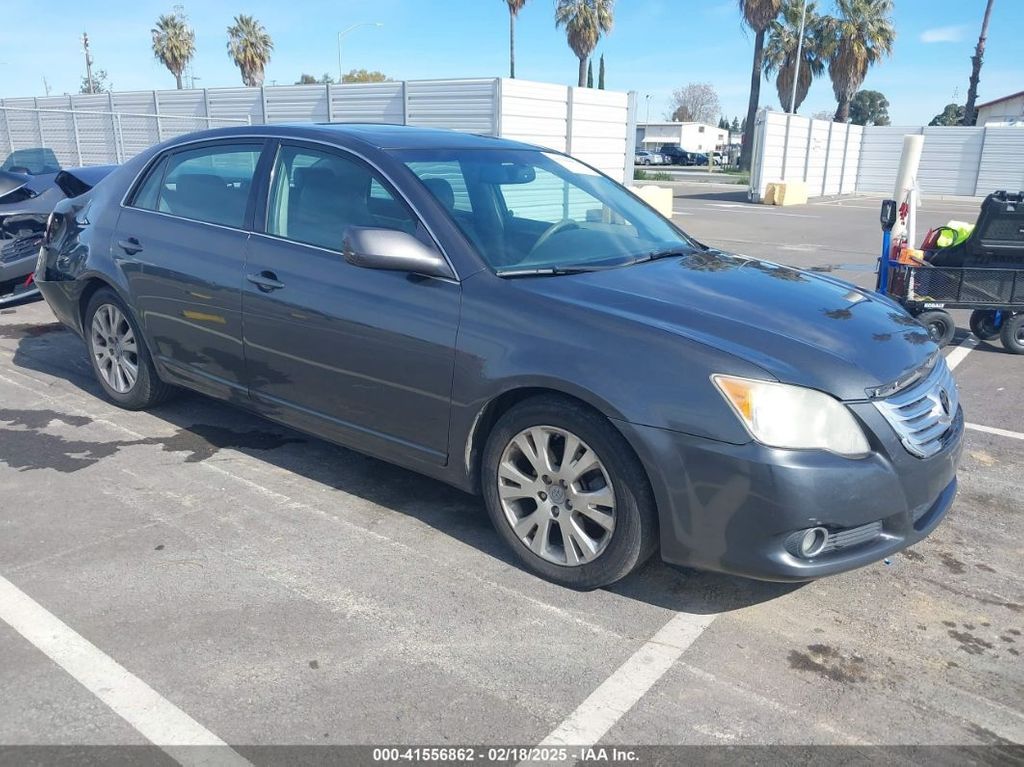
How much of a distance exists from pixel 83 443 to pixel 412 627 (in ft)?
9.08

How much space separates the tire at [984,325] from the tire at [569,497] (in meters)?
6.14

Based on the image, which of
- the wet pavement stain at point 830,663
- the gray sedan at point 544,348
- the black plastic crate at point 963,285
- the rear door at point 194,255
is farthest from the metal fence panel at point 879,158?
the wet pavement stain at point 830,663

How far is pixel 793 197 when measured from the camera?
29.2 meters

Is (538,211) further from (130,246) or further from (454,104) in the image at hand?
(454,104)

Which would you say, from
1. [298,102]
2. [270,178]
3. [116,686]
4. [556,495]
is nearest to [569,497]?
[556,495]

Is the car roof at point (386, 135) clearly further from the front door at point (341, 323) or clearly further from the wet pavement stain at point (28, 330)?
the wet pavement stain at point (28, 330)

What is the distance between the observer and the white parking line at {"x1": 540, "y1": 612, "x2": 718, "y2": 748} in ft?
8.36

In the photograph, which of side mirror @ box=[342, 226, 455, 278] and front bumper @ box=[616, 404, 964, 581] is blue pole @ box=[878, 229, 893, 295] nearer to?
front bumper @ box=[616, 404, 964, 581]

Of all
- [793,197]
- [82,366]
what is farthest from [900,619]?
[793,197]

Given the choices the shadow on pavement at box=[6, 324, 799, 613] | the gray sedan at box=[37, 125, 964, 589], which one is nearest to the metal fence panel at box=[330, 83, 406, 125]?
the shadow on pavement at box=[6, 324, 799, 613]

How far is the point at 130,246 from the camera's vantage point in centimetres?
489

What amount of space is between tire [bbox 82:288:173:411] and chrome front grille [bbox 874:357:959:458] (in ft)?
13.3

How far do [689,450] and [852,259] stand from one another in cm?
1233

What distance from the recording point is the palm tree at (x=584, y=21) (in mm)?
43906
